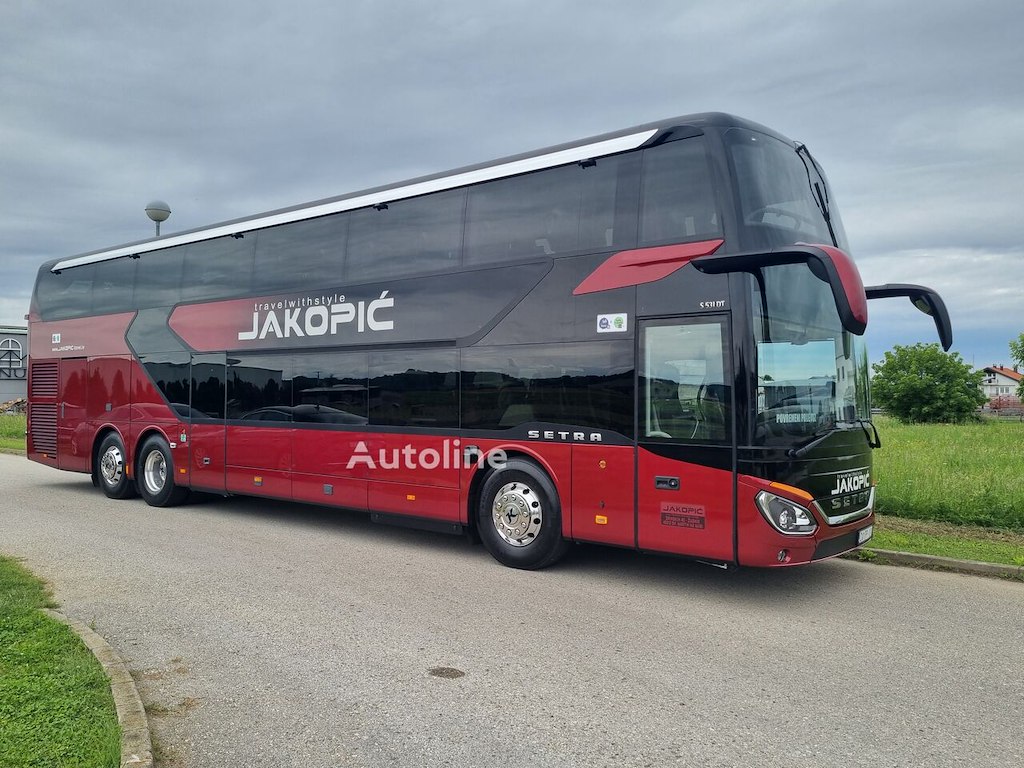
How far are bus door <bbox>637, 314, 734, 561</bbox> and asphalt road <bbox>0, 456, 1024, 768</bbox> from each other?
0.61 meters

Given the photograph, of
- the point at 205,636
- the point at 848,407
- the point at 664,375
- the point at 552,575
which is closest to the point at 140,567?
the point at 205,636

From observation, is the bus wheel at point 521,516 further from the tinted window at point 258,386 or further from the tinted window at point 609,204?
the tinted window at point 258,386

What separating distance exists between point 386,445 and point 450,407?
1.09 metres

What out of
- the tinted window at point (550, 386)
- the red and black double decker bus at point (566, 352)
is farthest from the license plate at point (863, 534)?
the tinted window at point (550, 386)

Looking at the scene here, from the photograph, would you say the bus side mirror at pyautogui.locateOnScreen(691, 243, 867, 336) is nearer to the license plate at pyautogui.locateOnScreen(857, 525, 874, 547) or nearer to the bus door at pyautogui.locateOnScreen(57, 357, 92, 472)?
the license plate at pyautogui.locateOnScreen(857, 525, 874, 547)

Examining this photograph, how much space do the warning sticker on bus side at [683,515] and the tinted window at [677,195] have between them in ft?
7.49

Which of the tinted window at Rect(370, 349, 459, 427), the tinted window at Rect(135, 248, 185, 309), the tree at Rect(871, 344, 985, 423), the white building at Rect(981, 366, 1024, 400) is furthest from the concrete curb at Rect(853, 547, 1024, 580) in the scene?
the white building at Rect(981, 366, 1024, 400)

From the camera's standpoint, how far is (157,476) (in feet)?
42.2

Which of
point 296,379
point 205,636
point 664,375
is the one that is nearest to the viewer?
point 205,636

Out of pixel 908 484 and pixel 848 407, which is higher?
pixel 848 407

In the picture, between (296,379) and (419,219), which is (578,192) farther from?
(296,379)

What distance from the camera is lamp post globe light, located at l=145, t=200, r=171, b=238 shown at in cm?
1645

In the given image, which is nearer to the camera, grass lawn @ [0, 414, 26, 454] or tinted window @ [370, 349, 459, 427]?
tinted window @ [370, 349, 459, 427]

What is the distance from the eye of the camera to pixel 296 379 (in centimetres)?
1050
